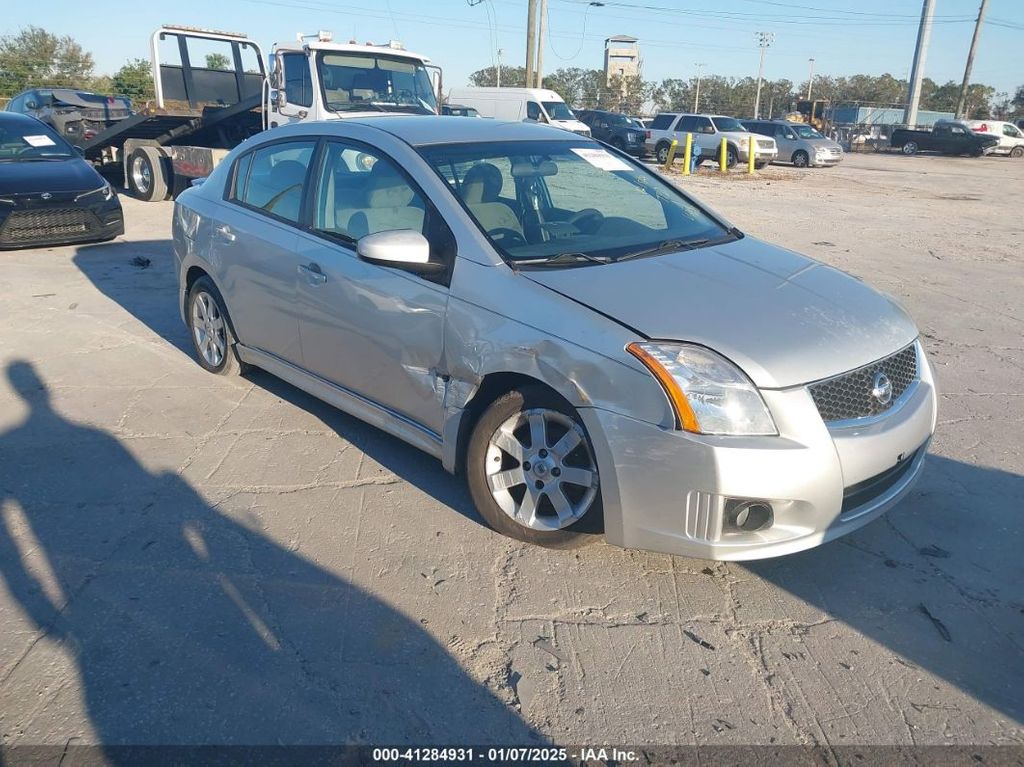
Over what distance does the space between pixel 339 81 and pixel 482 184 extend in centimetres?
867

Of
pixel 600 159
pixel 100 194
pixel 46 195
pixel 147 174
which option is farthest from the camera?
pixel 147 174

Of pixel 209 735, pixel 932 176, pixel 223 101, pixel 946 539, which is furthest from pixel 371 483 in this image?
pixel 932 176

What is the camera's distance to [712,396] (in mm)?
2852

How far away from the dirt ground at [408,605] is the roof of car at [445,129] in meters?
1.65

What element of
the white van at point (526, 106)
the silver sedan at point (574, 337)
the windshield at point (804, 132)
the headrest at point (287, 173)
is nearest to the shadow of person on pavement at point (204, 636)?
the silver sedan at point (574, 337)

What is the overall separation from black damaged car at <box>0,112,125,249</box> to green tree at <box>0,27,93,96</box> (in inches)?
1344

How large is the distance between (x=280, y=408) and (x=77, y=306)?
133 inches

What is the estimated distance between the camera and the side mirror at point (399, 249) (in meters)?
3.47

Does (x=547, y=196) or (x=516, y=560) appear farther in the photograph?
(x=547, y=196)

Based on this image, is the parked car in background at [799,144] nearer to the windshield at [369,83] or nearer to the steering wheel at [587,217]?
the windshield at [369,83]

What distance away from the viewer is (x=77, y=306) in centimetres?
720

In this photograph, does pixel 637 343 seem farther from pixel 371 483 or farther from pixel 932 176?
pixel 932 176

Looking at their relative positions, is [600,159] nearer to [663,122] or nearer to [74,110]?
[74,110]

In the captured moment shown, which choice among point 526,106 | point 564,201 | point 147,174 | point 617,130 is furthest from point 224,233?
point 617,130
